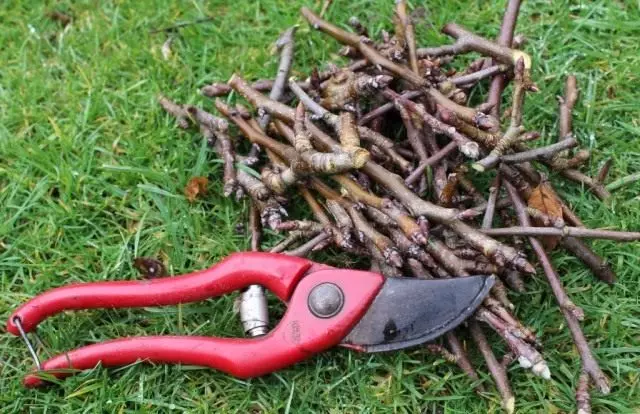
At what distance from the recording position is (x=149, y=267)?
263cm

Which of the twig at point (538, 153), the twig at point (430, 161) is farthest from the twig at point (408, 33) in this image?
the twig at point (538, 153)

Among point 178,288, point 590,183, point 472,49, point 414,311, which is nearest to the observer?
point 414,311

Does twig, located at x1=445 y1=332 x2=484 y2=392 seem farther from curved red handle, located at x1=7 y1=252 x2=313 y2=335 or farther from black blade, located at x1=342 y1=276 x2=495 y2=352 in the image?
curved red handle, located at x1=7 y1=252 x2=313 y2=335

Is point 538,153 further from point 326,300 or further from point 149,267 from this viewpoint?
point 149,267

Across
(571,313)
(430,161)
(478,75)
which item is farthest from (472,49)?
(571,313)

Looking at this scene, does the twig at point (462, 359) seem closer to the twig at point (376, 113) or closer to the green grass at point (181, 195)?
the green grass at point (181, 195)

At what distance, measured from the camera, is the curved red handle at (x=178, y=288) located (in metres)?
2.31

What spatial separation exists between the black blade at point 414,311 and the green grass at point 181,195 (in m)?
0.14

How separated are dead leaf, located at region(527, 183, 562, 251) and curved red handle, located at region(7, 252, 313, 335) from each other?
2.33ft

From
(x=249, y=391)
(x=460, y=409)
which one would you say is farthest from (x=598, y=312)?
(x=249, y=391)

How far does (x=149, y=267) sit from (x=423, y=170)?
958mm

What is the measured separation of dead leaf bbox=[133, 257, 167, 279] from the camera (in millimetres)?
2629

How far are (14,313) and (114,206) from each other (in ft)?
1.82

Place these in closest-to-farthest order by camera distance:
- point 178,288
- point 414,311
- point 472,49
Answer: point 414,311 → point 178,288 → point 472,49
